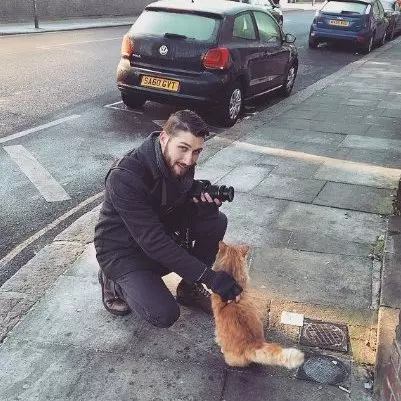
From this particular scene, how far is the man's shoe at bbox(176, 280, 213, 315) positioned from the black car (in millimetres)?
4690

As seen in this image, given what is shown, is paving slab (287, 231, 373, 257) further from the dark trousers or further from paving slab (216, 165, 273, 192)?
the dark trousers

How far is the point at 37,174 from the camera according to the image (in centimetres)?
590

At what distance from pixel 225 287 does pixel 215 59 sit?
5.52m

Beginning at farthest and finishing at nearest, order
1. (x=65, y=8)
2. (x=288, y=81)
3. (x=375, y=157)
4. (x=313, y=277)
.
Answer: (x=65, y=8)
(x=288, y=81)
(x=375, y=157)
(x=313, y=277)

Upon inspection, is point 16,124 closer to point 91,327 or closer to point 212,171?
point 212,171

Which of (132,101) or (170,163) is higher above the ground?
(170,163)

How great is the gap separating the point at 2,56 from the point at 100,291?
11178 mm

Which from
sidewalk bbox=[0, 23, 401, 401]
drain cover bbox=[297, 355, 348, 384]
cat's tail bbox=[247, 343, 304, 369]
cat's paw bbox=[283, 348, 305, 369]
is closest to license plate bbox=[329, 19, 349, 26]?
sidewalk bbox=[0, 23, 401, 401]

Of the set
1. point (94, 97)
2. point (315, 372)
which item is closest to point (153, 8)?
point (94, 97)

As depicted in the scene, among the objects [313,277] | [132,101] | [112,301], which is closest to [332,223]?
[313,277]

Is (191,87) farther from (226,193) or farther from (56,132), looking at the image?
(226,193)

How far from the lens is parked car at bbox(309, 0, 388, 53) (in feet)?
54.7

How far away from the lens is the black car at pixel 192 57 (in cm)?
769

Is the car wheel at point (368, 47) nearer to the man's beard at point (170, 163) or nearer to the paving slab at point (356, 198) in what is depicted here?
the paving slab at point (356, 198)
